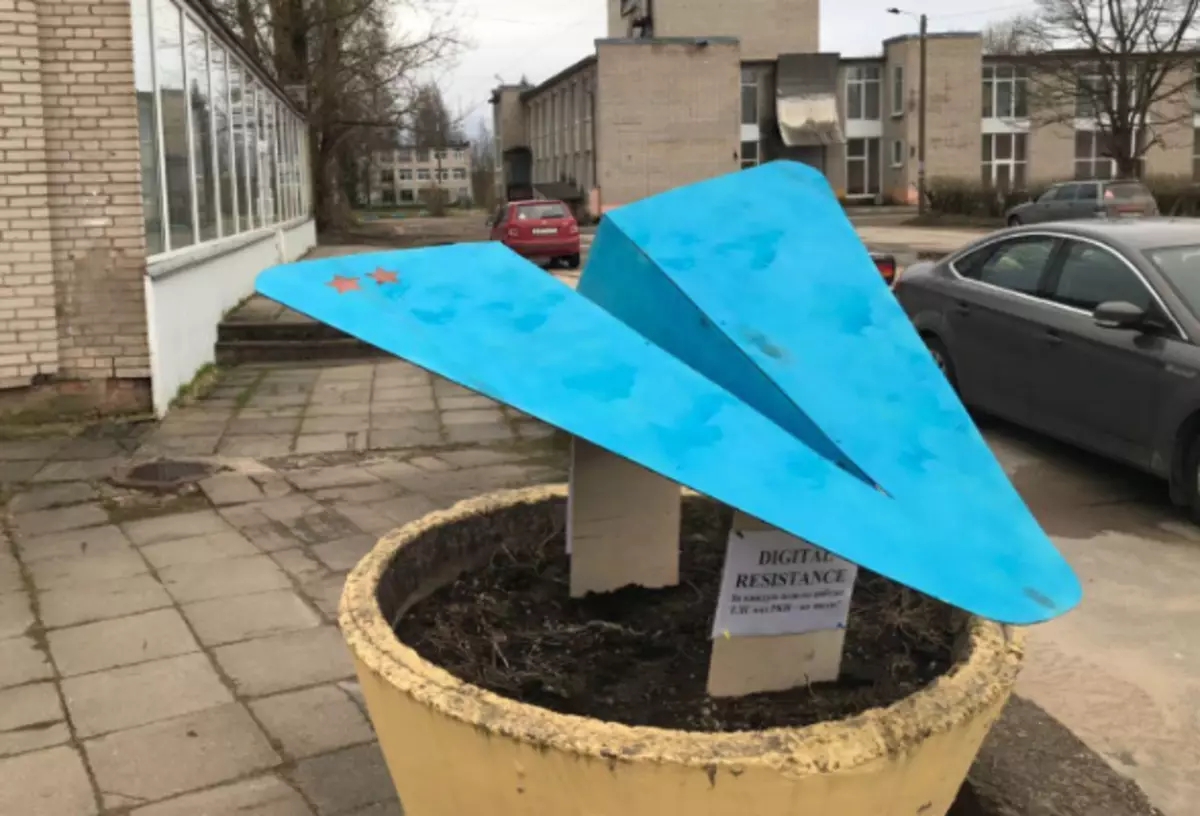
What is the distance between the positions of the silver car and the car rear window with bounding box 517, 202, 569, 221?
13256mm

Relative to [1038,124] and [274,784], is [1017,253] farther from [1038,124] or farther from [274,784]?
[1038,124]

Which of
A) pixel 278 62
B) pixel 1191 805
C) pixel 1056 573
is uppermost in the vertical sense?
pixel 278 62

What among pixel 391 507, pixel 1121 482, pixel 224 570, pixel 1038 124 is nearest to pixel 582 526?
pixel 224 570

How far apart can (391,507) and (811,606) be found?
409 centimetres

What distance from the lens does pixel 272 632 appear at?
419cm

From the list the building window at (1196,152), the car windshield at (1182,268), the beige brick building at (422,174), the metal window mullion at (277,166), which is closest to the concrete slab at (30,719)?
the car windshield at (1182,268)

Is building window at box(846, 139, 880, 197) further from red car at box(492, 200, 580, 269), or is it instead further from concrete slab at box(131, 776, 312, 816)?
concrete slab at box(131, 776, 312, 816)

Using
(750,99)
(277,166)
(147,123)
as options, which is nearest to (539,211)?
(277,166)

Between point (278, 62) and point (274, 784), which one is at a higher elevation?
point (278, 62)

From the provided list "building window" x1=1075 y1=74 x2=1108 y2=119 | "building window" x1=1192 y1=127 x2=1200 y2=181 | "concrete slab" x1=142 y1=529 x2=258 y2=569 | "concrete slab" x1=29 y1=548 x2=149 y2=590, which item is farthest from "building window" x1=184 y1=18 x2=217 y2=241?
"building window" x1=1192 y1=127 x2=1200 y2=181

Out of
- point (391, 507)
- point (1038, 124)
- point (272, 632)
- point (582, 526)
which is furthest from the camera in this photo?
point (1038, 124)

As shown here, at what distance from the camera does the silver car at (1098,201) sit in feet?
93.2

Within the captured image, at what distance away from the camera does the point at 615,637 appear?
8.40ft

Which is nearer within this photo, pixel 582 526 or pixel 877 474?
pixel 877 474
